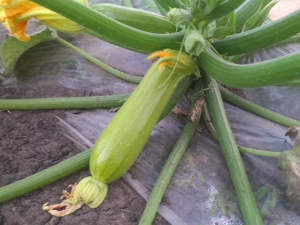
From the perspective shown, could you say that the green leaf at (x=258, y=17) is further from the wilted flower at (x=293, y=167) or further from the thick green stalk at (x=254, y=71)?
the wilted flower at (x=293, y=167)

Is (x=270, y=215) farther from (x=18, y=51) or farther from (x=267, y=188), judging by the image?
(x=18, y=51)

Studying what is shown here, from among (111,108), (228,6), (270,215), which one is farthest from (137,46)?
(270,215)

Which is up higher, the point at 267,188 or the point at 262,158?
the point at 262,158

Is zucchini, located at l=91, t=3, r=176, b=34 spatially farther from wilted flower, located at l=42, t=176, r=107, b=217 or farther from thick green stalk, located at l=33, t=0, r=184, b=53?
wilted flower, located at l=42, t=176, r=107, b=217

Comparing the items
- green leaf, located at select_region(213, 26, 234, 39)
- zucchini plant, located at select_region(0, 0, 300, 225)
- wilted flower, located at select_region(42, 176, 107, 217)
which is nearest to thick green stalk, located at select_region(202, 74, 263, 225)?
zucchini plant, located at select_region(0, 0, 300, 225)

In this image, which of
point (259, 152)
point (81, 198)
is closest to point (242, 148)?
point (259, 152)

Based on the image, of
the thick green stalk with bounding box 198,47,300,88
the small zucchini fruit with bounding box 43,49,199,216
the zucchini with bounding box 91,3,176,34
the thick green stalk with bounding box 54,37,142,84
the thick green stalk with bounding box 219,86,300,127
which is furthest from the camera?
the thick green stalk with bounding box 54,37,142,84

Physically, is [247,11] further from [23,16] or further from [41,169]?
[41,169]
